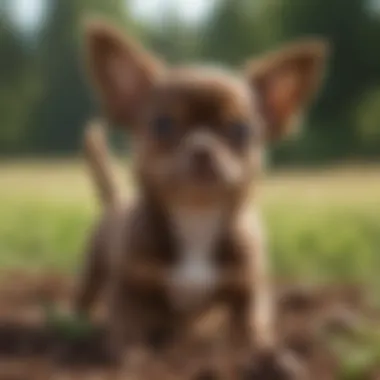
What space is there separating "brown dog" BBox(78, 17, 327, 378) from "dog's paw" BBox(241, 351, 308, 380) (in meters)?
0.19

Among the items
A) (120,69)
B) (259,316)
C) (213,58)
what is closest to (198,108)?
(120,69)

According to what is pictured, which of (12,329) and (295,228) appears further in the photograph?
(295,228)

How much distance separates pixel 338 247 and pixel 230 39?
0.55 m

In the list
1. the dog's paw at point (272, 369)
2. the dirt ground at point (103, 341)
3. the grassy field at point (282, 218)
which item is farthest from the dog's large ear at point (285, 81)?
the grassy field at point (282, 218)

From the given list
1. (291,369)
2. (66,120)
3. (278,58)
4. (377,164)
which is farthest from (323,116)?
(291,369)

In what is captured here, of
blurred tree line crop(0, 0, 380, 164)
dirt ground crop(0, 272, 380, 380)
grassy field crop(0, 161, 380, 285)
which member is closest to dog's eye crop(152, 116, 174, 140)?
dirt ground crop(0, 272, 380, 380)

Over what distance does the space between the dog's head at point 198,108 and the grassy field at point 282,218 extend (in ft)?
2.16

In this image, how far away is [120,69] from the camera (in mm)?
1522

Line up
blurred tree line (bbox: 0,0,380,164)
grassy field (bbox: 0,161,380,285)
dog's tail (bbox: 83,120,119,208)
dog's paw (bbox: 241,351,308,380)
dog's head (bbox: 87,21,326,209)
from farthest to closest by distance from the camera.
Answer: blurred tree line (bbox: 0,0,380,164), grassy field (bbox: 0,161,380,285), dog's tail (bbox: 83,120,119,208), dog's head (bbox: 87,21,326,209), dog's paw (bbox: 241,351,308,380)

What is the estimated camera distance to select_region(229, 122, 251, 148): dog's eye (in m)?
1.44

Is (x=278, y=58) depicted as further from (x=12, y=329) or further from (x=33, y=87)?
(x=33, y=87)

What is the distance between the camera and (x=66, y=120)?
238cm

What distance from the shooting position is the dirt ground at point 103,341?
1252mm

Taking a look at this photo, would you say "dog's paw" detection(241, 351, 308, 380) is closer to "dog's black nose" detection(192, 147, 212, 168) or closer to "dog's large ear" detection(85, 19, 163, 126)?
"dog's black nose" detection(192, 147, 212, 168)
